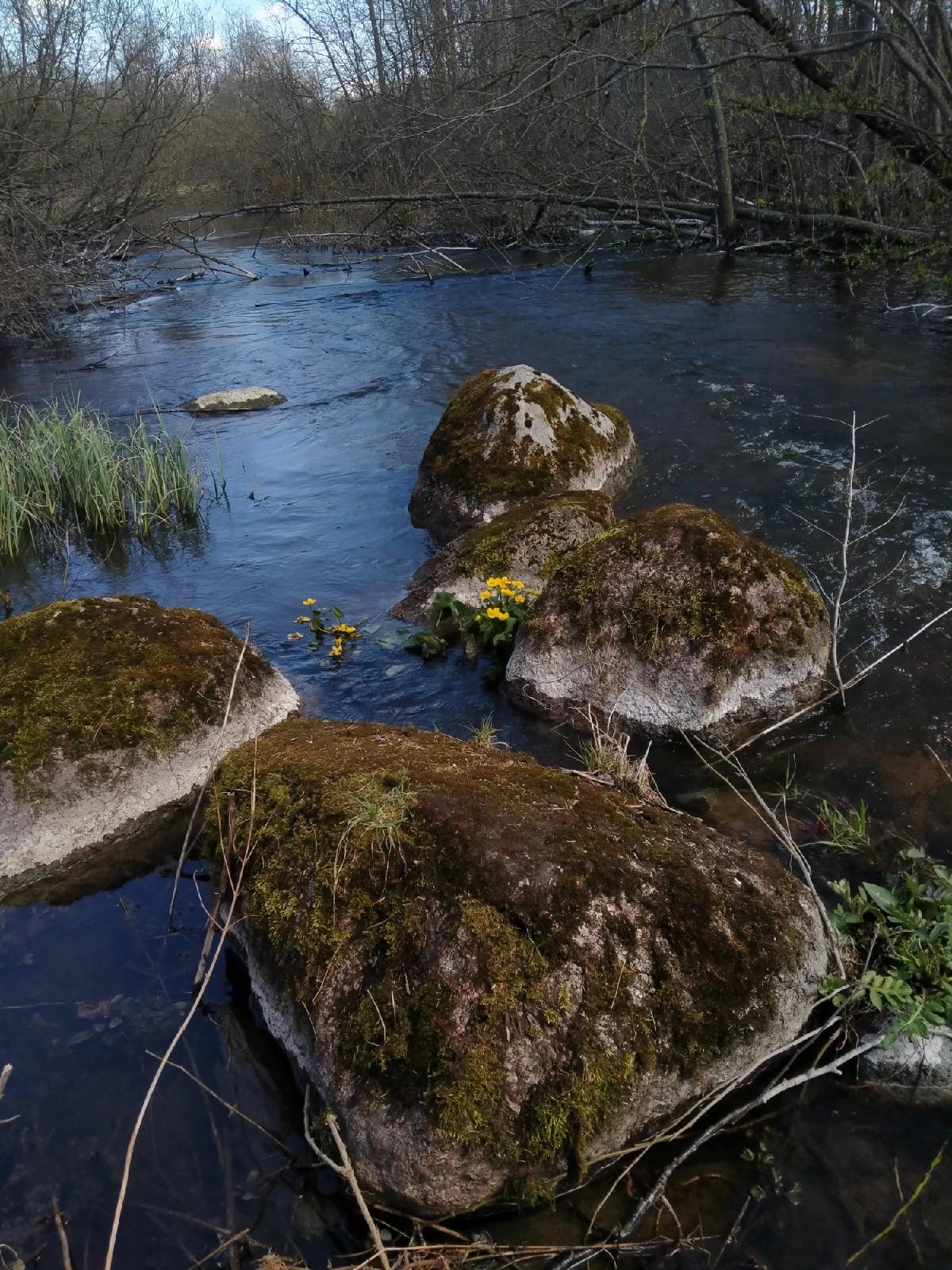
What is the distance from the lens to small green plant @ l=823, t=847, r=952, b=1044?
2.83m

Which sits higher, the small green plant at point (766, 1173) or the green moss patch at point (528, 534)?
the green moss patch at point (528, 534)

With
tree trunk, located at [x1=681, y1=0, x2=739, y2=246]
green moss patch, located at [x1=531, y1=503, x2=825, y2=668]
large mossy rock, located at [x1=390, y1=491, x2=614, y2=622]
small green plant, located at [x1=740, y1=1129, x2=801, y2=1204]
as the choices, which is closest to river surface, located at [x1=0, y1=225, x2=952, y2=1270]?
small green plant, located at [x1=740, y1=1129, x2=801, y2=1204]

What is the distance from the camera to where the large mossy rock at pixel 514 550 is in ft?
19.5

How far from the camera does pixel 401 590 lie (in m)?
6.64

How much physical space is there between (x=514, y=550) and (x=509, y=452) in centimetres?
145

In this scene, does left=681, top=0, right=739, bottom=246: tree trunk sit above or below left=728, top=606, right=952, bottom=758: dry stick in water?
above

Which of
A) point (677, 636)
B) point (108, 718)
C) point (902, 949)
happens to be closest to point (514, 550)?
point (677, 636)

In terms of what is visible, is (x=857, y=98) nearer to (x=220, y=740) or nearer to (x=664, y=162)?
(x=664, y=162)

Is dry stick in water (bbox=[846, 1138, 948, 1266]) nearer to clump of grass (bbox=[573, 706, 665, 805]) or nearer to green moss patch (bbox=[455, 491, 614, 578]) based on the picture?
clump of grass (bbox=[573, 706, 665, 805])

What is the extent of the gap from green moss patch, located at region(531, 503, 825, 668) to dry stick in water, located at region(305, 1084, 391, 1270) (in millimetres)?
2771

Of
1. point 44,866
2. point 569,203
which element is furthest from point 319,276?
point 44,866

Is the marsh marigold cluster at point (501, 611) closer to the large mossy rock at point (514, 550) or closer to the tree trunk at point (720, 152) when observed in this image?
the large mossy rock at point (514, 550)

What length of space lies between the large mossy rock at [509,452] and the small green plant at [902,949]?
4.20m

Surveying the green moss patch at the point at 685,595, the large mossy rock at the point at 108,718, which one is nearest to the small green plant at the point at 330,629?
the large mossy rock at the point at 108,718
